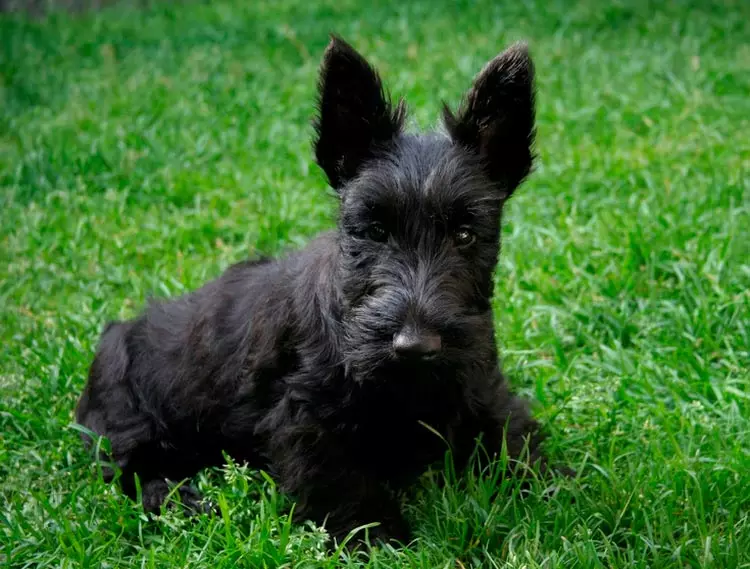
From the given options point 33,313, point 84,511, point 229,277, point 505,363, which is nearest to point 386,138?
point 229,277

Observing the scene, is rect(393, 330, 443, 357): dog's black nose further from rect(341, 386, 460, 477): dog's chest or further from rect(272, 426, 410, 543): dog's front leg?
rect(272, 426, 410, 543): dog's front leg

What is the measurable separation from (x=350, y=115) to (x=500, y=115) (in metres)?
0.61

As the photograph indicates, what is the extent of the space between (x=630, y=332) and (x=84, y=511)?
300cm

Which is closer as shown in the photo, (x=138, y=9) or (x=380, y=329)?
(x=380, y=329)

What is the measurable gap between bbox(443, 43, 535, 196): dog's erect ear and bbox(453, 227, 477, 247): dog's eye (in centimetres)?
34

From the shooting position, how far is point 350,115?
3.69 meters

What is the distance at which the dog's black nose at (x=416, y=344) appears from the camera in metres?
3.15

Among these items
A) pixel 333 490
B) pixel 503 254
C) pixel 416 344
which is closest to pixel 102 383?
pixel 333 490

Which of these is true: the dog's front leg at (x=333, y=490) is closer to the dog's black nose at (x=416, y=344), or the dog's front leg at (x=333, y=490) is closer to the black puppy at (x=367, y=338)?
the black puppy at (x=367, y=338)

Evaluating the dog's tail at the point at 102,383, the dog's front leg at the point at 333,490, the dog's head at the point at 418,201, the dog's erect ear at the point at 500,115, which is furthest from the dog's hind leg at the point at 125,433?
the dog's erect ear at the point at 500,115

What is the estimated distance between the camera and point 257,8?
13930mm

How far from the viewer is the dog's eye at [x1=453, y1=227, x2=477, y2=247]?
3500 mm

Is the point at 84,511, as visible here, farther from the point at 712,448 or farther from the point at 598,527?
the point at 712,448

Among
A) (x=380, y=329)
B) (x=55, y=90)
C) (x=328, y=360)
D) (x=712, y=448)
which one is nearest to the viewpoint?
(x=380, y=329)
